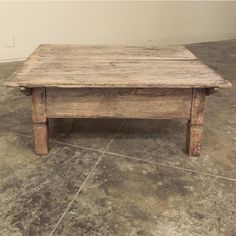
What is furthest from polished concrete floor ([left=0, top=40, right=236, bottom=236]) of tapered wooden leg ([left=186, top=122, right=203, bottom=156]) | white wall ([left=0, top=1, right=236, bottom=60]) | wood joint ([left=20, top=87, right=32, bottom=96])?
white wall ([left=0, top=1, right=236, bottom=60])

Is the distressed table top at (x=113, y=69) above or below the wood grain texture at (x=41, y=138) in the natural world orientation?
above

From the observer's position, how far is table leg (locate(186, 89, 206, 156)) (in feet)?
4.76

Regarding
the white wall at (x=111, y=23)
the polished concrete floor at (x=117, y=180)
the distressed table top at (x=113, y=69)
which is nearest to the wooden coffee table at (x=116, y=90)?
the distressed table top at (x=113, y=69)

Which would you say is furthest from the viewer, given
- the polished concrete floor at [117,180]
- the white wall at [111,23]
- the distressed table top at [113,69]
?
the white wall at [111,23]

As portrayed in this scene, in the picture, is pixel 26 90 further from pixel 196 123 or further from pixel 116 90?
pixel 196 123

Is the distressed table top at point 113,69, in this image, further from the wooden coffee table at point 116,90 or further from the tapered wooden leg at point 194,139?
the tapered wooden leg at point 194,139

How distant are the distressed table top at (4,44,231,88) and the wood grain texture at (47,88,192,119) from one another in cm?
7

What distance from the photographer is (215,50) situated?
12.8ft

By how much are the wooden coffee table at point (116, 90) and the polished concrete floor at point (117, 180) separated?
14 cm

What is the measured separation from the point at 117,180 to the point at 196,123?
1.50ft

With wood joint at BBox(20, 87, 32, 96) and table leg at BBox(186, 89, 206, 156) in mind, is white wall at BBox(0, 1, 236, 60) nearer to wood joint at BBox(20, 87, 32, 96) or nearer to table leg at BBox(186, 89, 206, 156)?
wood joint at BBox(20, 87, 32, 96)

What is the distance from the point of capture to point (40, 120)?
149 cm

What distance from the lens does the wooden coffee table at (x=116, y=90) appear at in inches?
53.9

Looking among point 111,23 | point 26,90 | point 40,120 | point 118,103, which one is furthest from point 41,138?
point 111,23
